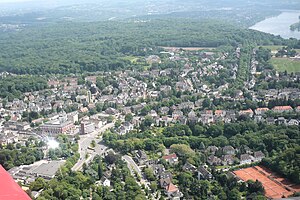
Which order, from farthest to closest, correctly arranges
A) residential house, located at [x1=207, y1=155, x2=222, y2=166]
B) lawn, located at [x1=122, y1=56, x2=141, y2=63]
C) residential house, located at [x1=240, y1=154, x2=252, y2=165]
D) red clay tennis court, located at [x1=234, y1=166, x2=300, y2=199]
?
1. lawn, located at [x1=122, y1=56, x2=141, y2=63]
2. residential house, located at [x1=240, y1=154, x2=252, y2=165]
3. residential house, located at [x1=207, y1=155, x2=222, y2=166]
4. red clay tennis court, located at [x1=234, y1=166, x2=300, y2=199]

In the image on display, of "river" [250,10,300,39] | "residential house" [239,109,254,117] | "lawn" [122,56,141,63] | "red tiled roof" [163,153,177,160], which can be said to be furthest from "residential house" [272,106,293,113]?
"river" [250,10,300,39]

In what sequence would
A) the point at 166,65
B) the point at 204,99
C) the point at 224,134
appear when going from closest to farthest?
the point at 224,134, the point at 204,99, the point at 166,65

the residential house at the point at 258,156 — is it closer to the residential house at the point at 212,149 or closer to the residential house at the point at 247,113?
the residential house at the point at 212,149

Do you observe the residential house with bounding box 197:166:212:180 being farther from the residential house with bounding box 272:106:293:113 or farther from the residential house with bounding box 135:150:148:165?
the residential house with bounding box 272:106:293:113

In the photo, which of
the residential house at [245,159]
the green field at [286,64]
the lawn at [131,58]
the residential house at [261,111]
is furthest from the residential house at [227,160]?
the lawn at [131,58]

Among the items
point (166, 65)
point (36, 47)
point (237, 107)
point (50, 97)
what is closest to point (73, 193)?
point (237, 107)

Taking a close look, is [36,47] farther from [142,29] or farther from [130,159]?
[130,159]
